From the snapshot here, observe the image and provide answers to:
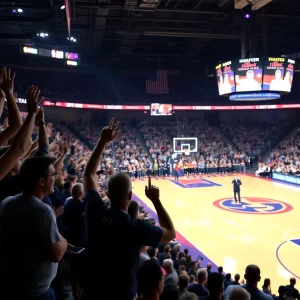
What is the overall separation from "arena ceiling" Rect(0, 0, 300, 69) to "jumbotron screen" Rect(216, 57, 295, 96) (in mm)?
1180

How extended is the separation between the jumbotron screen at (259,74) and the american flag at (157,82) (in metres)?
14.0

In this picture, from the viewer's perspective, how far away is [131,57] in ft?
82.9

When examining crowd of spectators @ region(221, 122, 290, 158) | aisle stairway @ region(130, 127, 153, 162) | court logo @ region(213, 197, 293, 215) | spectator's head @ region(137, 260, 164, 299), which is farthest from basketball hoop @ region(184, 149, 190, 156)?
spectator's head @ region(137, 260, 164, 299)

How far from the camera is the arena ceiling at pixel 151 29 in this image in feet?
41.6

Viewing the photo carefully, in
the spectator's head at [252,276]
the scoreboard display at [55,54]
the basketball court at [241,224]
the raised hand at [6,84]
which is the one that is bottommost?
the basketball court at [241,224]

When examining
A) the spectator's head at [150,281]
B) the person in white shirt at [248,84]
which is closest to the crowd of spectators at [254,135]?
the person in white shirt at [248,84]

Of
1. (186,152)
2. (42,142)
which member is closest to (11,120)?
(42,142)

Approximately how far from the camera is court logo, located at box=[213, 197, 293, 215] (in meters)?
13.6

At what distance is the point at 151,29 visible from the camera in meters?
17.5

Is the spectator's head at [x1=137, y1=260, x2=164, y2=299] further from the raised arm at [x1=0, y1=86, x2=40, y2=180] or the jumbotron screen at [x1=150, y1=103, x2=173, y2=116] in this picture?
the jumbotron screen at [x1=150, y1=103, x2=173, y2=116]

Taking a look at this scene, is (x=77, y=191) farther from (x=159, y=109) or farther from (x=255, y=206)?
(x=159, y=109)

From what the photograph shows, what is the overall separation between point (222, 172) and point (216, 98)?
24.1ft

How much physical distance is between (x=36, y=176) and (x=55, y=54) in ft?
58.2

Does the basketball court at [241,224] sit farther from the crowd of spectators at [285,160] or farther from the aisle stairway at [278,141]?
the aisle stairway at [278,141]
